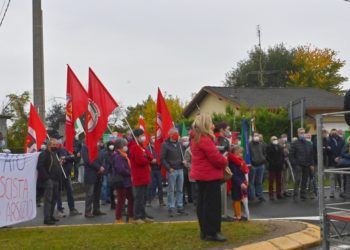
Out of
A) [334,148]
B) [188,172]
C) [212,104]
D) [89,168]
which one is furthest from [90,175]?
[212,104]

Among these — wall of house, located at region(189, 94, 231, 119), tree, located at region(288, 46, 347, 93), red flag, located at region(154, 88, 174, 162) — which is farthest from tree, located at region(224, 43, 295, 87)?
red flag, located at region(154, 88, 174, 162)

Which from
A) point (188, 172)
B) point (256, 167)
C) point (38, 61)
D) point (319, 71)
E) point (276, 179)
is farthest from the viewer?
point (319, 71)

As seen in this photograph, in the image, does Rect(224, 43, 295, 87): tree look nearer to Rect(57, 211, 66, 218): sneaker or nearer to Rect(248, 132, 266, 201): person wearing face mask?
Rect(248, 132, 266, 201): person wearing face mask

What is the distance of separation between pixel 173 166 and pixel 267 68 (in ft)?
170

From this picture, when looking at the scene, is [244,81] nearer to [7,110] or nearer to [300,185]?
[7,110]

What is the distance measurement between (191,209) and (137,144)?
3.46 m

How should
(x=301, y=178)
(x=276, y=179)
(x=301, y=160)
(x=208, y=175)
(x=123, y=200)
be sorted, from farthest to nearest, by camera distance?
(x=276, y=179) < (x=301, y=178) < (x=301, y=160) < (x=123, y=200) < (x=208, y=175)

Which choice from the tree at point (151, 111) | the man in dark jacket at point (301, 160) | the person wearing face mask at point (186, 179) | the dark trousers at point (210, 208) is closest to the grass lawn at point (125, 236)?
the dark trousers at point (210, 208)

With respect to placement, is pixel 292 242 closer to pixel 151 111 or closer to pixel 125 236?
pixel 125 236

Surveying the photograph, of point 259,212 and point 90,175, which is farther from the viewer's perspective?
point 259,212

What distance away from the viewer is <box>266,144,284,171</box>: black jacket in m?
15.2

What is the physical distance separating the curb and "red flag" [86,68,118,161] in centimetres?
442

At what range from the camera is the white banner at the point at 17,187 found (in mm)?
9555

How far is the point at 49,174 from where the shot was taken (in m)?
11.2
